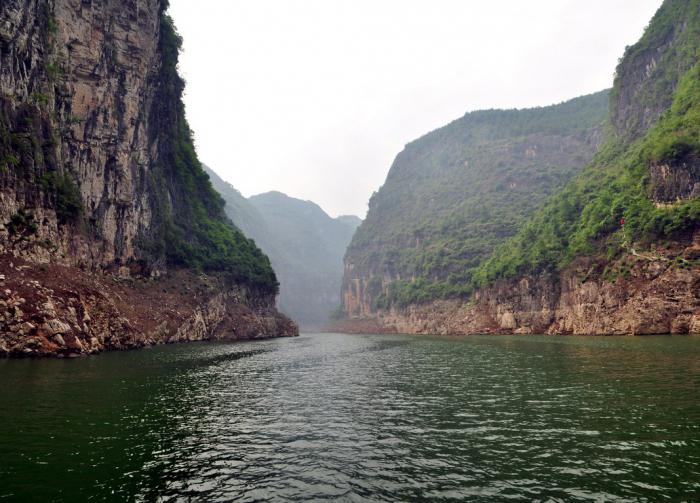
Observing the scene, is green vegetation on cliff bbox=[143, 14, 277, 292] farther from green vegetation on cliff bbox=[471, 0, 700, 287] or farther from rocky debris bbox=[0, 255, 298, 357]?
green vegetation on cliff bbox=[471, 0, 700, 287]

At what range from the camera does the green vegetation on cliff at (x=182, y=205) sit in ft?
323

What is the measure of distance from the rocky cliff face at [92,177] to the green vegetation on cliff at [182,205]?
1.65 feet

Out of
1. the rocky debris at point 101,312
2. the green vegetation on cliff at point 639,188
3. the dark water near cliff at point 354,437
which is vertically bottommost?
the dark water near cliff at point 354,437

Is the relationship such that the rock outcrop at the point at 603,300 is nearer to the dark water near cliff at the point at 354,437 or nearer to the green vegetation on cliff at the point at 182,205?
the dark water near cliff at the point at 354,437

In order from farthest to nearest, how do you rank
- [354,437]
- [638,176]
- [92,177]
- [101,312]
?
[638,176]
[92,177]
[101,312]
[354,437]

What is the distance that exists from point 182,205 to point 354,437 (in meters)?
111

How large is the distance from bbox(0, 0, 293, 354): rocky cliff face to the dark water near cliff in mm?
17974

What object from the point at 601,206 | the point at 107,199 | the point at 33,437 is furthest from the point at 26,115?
the point at 601,206

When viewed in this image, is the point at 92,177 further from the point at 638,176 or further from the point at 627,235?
the point at 638,176

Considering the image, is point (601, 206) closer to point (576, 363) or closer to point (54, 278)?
point (576, 363)

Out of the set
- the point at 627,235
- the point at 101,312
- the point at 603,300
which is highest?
the point at 627,235

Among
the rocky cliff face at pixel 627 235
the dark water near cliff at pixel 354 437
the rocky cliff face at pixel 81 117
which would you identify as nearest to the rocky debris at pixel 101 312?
the rocky cliff face at pixel 81 117

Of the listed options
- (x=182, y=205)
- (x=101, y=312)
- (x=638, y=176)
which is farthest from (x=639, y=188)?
(x=182, y=205)

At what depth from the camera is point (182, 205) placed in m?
116
